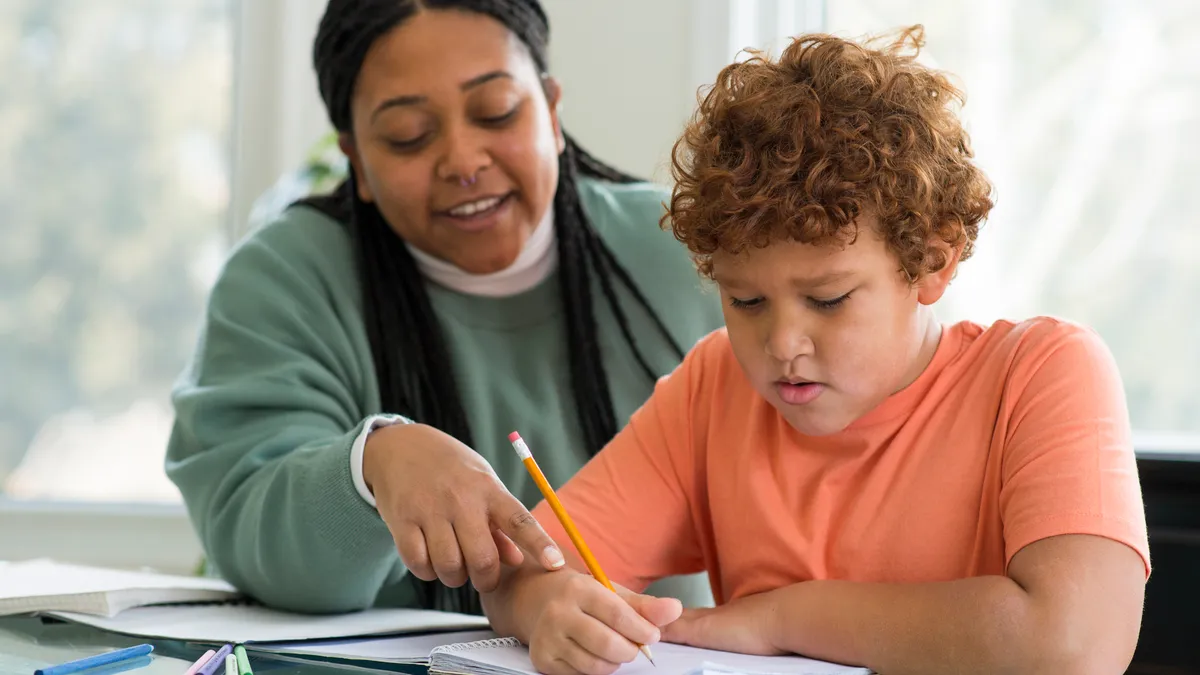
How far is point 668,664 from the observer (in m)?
0.87

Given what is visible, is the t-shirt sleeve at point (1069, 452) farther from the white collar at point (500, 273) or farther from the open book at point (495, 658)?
the white collar at point (500, 273)

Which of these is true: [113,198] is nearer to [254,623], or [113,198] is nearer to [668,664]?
[254,623]

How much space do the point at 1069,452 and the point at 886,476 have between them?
16 cm

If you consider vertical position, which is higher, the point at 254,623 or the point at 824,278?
the point at 824,278

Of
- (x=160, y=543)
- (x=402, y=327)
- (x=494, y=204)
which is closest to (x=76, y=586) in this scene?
(x=402, y=327)

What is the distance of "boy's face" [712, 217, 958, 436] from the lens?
911mm

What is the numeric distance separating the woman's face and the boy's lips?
0.54 meters

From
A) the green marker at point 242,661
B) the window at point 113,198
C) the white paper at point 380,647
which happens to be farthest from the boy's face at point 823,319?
the window at point 113,198

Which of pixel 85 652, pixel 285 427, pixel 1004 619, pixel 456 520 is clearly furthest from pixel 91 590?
pixel 1004 619

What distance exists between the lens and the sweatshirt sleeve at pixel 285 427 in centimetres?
112

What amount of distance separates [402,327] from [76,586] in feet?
1.54

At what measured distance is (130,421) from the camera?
266cm

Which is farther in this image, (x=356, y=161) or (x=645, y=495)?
(x=356, y=161)

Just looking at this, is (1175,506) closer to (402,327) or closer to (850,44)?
(850,44)
